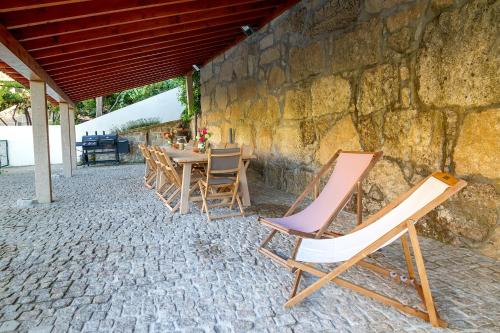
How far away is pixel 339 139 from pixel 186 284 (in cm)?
269

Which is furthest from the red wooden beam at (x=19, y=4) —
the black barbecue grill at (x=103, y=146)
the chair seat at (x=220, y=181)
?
the black barbecue grill at (x=103, y=146)

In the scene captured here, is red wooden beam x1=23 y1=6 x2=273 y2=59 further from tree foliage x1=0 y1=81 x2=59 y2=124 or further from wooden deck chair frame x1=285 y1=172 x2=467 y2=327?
tree foliage x1=0 y1=81 x2=59 y2=124

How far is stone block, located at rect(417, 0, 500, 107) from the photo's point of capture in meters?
2.63

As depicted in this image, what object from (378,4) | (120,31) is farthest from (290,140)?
(120,31)

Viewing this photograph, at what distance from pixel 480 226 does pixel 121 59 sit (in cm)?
573

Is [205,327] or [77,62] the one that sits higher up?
[77,62]

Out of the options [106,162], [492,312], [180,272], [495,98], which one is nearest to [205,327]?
[180,272]

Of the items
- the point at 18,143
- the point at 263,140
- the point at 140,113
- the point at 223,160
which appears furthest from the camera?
the point at 140,113

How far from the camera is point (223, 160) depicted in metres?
4.16

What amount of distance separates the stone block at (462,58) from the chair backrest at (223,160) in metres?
2.03

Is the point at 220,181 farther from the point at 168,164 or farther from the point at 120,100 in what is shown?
the point at 120,100

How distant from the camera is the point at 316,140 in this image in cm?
480

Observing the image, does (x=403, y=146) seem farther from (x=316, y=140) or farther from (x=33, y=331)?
(x=33, y=331)

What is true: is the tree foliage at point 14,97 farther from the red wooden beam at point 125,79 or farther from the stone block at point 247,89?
the stone block at point 247,89
